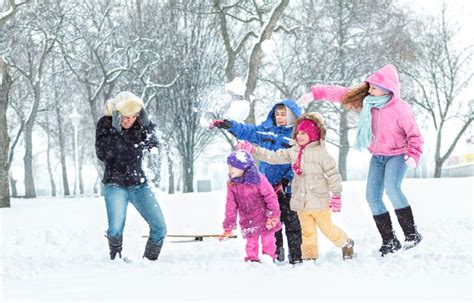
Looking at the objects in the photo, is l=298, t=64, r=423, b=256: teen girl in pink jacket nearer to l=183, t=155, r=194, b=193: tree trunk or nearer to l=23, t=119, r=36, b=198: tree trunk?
l=183, t=155, r=194, b=193: tree trunk

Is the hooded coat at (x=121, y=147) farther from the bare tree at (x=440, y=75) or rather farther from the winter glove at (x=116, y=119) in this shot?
the bare tree at (x=440, y=75)

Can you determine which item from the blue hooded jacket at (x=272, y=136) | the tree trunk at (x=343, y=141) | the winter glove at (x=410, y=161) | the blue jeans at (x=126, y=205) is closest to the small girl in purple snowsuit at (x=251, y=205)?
the blue hooded jacket at (x=272, y=136)

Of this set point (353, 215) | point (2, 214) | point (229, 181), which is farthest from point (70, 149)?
point (229, 181)

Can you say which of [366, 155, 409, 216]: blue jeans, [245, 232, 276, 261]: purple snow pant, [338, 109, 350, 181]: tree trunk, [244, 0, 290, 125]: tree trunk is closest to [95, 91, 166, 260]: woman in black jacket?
[245, 232, 276, 261]: purple snow pant

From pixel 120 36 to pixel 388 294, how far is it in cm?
2407

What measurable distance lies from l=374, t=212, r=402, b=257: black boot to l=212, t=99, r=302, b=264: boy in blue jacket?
83 centimetres

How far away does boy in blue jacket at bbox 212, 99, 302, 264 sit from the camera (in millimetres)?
6543

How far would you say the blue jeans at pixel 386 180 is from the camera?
610 centimetres

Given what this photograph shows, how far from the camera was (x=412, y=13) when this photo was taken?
27.8m

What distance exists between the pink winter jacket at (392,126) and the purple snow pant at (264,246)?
1.34 meters

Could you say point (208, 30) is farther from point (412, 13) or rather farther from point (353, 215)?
point (353, 215)

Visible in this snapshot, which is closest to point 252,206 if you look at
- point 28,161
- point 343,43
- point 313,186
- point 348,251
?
point 313,186

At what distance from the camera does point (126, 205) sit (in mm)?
6254

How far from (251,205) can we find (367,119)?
144cm
